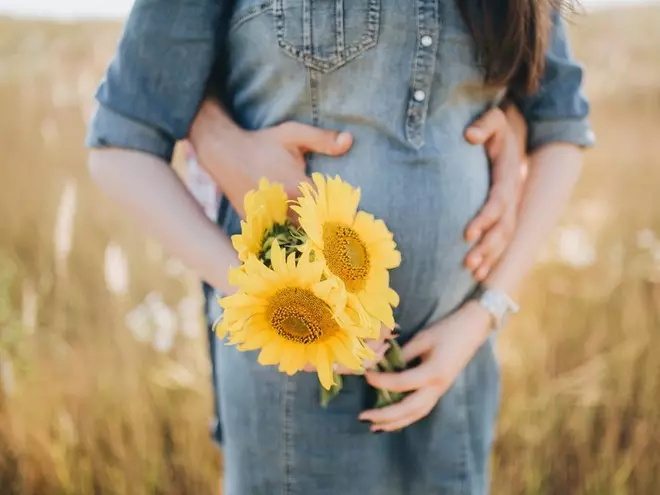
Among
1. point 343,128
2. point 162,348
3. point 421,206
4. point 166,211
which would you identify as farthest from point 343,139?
point 162,348

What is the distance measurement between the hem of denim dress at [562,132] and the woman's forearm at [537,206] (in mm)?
10

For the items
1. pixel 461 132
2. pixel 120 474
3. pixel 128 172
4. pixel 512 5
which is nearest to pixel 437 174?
pixel 461 132

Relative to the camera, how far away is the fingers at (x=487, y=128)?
893 mm

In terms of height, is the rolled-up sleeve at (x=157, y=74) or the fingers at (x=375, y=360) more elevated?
the rolled-up sleeve at (x=157, y=74)

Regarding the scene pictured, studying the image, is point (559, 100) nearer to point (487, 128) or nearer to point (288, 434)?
point (487, 128)

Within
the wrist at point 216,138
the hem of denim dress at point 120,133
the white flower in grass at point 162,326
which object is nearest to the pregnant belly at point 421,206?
the wrist at point 216,138

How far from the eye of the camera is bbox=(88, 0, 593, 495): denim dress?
813 mm

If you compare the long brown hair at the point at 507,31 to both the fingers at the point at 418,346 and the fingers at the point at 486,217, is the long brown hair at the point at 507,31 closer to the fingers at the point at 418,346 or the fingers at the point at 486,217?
the fingers at the point at 486,217

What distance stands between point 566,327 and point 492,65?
1.31 m

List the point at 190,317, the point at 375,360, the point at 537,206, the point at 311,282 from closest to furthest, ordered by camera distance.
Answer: the point at 311,282, the point at 375,360, the point at 537,206, the point at 190,317

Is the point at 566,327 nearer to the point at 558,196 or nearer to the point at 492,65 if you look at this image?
the point at 558,196

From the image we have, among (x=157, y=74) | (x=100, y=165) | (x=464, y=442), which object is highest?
(x=157, y=74)

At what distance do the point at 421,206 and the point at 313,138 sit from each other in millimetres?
164

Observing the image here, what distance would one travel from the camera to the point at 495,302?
93 centimetres
